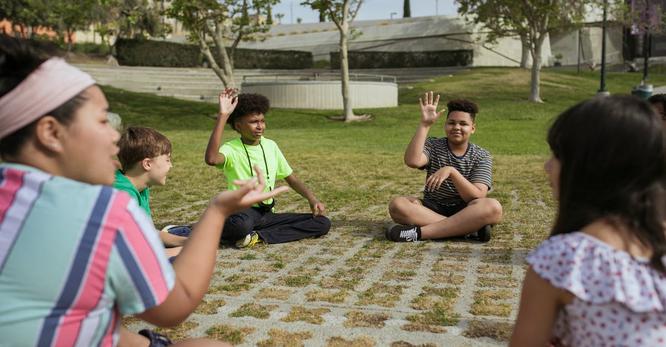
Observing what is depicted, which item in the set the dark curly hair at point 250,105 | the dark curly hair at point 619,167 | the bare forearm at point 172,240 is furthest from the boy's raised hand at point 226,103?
the dark curly hair at point 619,167

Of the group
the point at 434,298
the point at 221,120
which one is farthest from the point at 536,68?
the point at 434,298

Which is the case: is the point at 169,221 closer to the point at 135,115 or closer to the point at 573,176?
the point at 573,176

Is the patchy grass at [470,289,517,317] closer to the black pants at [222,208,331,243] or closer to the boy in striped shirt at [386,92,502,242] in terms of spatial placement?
the boy in striped shirt at [386,92,502,242]

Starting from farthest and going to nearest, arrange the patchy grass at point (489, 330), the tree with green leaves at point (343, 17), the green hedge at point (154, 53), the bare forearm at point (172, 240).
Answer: the green hedge at point (154, 53)
the tree with green leaves at point (343, 17)
the bare forearm at point (172, 240)
the patchy grass at point (489, 330)

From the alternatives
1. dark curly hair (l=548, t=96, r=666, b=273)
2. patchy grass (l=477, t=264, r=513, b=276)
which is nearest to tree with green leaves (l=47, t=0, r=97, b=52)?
patchy grass (l=477, t=264, r=513, b=276)

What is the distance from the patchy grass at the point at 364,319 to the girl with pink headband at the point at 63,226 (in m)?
1.90

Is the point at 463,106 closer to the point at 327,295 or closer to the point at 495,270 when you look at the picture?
the point at 495,270

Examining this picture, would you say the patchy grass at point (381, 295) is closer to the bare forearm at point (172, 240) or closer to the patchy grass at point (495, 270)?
the patchy grass at point (495, 270)

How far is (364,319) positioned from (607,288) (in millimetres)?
2070

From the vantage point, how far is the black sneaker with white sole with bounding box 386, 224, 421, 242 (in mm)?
5746

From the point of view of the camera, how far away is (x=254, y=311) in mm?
3783

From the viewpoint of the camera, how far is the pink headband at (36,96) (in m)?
1.64

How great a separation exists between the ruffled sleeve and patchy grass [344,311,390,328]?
74.3 inches

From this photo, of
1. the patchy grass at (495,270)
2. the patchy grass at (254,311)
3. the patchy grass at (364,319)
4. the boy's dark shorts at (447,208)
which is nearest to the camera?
the patchy grass at (364,319)
